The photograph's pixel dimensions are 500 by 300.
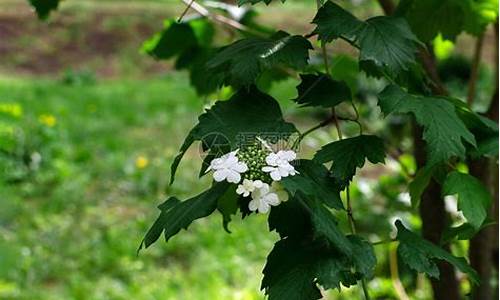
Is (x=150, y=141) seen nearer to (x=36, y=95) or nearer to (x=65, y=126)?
(x=65, y=126)

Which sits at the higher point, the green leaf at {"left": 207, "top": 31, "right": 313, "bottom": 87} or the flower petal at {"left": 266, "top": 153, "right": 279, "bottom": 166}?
the green leaf at {"left": 207, "top": 31, "right": 313, "bottom": 87}

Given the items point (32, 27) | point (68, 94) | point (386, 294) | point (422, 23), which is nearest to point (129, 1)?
point (32, 27)

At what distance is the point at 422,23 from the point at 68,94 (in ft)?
15.5

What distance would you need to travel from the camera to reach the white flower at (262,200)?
0.79 m

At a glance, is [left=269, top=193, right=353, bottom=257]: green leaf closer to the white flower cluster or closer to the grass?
the white flower cluster

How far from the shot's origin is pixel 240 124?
0.86 metres

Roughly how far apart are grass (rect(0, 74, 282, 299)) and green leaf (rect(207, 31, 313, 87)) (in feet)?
4.15

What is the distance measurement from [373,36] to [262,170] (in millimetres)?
210

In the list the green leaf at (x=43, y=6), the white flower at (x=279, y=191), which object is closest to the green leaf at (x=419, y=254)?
the white flower at (x=279, y=191)

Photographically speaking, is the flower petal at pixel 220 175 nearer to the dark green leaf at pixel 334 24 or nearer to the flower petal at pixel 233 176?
the flower petal at pixel 233 176

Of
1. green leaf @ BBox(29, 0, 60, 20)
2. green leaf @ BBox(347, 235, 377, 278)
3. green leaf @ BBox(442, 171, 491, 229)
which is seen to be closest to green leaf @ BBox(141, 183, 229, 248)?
green leaf @ BBox(347, 235, 377, 278)

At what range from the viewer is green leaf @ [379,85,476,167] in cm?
84

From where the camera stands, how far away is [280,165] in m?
0.77

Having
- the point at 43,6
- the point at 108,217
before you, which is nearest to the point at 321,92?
the point at 43,6
